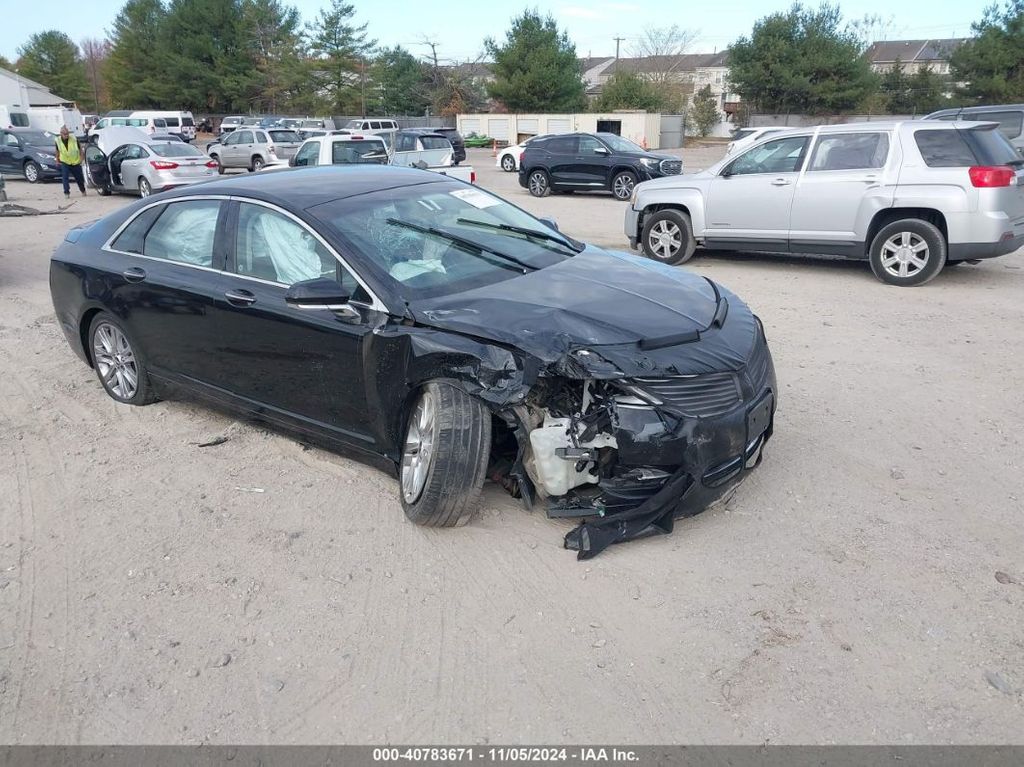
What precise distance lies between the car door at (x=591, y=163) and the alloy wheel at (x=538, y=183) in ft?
2.85

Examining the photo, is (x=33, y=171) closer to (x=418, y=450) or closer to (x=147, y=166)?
(x=147, y=166)

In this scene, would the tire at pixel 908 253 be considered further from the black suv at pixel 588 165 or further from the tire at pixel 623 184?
the tire at pixel 623 184

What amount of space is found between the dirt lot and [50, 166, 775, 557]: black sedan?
1.11 ft

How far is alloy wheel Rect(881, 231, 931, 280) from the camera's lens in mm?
9000

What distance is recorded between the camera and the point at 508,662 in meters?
3.12

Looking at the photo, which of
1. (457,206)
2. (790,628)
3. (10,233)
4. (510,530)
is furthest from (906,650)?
(10,233)

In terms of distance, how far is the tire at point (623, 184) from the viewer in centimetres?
1991

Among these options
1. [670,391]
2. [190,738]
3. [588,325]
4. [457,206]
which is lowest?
[190,738]

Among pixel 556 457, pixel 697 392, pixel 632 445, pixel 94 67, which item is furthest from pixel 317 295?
pixel 94 67

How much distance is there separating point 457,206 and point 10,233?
42.5 ft

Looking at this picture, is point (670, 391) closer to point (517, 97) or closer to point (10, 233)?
point (10, 233)

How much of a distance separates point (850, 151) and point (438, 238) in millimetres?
6731

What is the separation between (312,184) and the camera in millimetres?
4930
